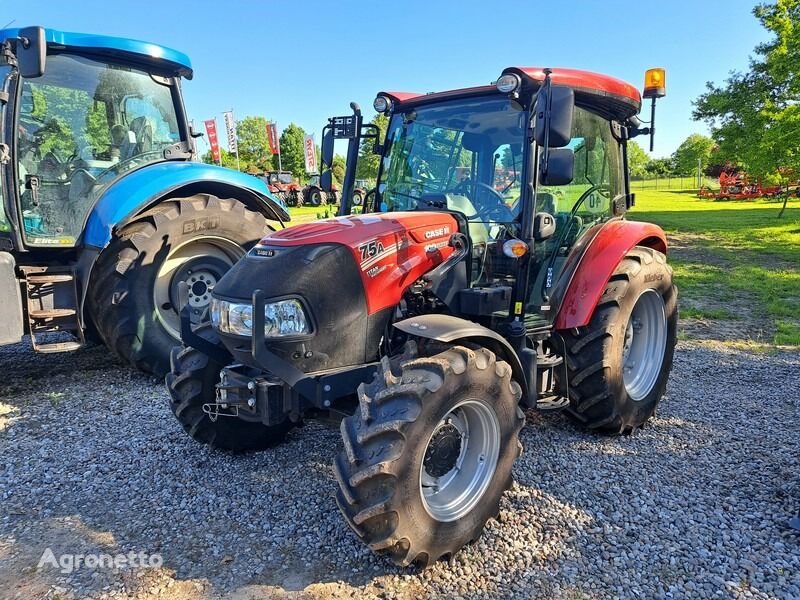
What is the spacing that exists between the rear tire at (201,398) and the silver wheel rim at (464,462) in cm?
135

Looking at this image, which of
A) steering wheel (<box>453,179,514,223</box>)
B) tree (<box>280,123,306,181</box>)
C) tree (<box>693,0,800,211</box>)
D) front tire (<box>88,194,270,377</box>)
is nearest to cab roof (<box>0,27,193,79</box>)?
front tire (<box>88,194,270,377</box>)

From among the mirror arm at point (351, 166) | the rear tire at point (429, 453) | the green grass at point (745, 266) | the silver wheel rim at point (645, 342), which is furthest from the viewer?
the green grass at point (745, 266)

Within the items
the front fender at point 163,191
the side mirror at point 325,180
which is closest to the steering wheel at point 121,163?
the front fender at point 163,191

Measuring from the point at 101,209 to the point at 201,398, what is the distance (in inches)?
93.8

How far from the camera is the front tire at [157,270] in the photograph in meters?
4.88

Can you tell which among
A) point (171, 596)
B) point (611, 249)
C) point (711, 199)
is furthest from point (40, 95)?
point (711, 199)

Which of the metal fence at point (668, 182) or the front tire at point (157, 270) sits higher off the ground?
the metal fence at point (668, 182)

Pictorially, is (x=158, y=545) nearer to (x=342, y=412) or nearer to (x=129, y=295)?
(x=342, y=412)

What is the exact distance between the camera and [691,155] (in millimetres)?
55656

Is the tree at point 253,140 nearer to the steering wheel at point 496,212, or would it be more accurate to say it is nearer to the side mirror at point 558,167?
the steering wheel at point 496,212

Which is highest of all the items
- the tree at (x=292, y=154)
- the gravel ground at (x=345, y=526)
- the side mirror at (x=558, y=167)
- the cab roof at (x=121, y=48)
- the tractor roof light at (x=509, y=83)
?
the tree at (x=292, y=154)

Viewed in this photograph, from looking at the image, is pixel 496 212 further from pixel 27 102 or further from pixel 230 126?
pixel 230 126

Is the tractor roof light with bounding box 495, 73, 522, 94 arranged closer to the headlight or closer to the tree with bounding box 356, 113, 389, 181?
the tree with bounding box 356, 113, 389, 181

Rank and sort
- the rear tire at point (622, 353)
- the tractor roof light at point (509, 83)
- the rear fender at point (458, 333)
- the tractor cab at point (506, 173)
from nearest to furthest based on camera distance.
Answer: the rear fender at point (458, 333) < the tractor roof light at point (509, 83) < the tractor cab at point (506, 173) < the rear tire at point (622, 353)
